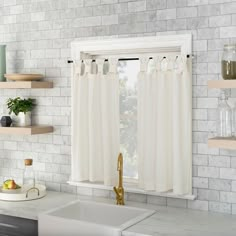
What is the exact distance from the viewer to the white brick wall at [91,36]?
127 inches

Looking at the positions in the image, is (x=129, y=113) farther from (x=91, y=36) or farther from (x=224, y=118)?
(x=224, y=118)

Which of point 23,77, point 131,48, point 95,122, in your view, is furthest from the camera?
point 23,77

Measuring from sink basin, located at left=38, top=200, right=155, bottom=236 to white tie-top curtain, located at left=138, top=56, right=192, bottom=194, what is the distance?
285 millimetres

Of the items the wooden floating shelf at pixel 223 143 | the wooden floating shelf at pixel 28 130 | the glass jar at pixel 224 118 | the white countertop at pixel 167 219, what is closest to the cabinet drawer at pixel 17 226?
the white countertop at pixel 167 219

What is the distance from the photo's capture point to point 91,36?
3711 millimetres

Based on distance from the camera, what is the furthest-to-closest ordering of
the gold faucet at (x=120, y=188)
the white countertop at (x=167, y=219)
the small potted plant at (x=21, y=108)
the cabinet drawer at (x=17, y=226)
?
1. the small potted plant at (x=21, y=108)
2. the gold faucet at (x=120, y=188)
3. the cabinet drawer at (x=17, y=226)
4. the white countertop at (x=167, y=219)

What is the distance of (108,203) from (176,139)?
0.75 metres

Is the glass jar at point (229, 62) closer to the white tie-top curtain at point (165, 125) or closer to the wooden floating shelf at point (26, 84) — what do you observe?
the white tie-top curtain at point (165, 125)

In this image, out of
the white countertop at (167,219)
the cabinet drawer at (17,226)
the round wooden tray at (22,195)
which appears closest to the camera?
the white countertop at (167,219)

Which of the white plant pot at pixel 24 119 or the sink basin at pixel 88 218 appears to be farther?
the white plant pot at pixel 24 119

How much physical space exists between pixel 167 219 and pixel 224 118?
2.64 feet

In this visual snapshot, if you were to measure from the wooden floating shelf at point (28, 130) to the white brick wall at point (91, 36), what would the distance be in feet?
0.33

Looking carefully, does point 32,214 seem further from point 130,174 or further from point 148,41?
point 148,41

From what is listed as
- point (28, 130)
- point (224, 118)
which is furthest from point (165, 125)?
point (28, 130)
